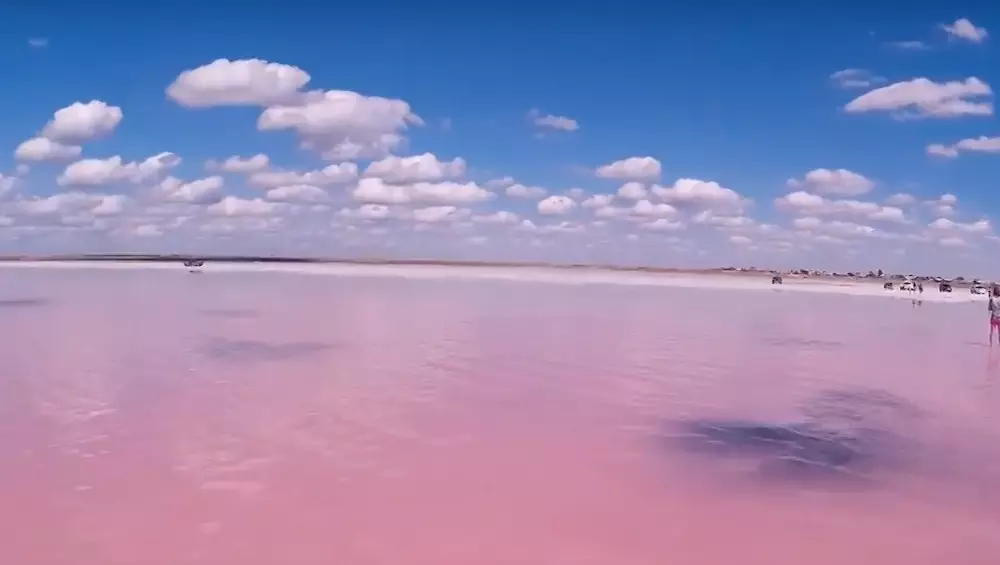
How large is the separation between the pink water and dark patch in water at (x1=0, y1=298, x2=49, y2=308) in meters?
9.26

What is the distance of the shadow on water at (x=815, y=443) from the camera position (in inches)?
335

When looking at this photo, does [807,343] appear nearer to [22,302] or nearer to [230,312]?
[230,312]

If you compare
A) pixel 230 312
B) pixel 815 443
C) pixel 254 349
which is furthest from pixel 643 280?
pixel 815 443

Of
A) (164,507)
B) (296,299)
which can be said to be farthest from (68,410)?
(296,299)

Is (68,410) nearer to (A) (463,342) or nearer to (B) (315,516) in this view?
(B) (315,516)

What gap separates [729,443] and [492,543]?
4.38 meters

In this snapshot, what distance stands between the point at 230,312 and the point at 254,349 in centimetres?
996

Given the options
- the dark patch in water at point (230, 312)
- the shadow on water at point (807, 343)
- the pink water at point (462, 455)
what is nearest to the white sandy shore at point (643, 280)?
the shadow on water at point (807, 343)

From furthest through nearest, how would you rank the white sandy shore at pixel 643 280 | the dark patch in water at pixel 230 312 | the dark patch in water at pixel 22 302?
the white sandy shore at pixel 643 280, the dark patch in water at pixel 22 302, the dark patch in water at pixel 230 312

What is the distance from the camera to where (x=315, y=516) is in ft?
21.8

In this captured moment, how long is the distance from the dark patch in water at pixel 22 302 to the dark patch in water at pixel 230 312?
228 inches

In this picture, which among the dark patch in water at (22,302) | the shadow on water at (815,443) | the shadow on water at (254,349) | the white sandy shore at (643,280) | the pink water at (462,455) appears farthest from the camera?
the white sandy shore at (643,280)

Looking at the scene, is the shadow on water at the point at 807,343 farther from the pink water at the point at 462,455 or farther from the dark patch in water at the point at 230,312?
the dark patch in water at the point at 230,312

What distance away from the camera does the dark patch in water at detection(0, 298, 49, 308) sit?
26578mm
